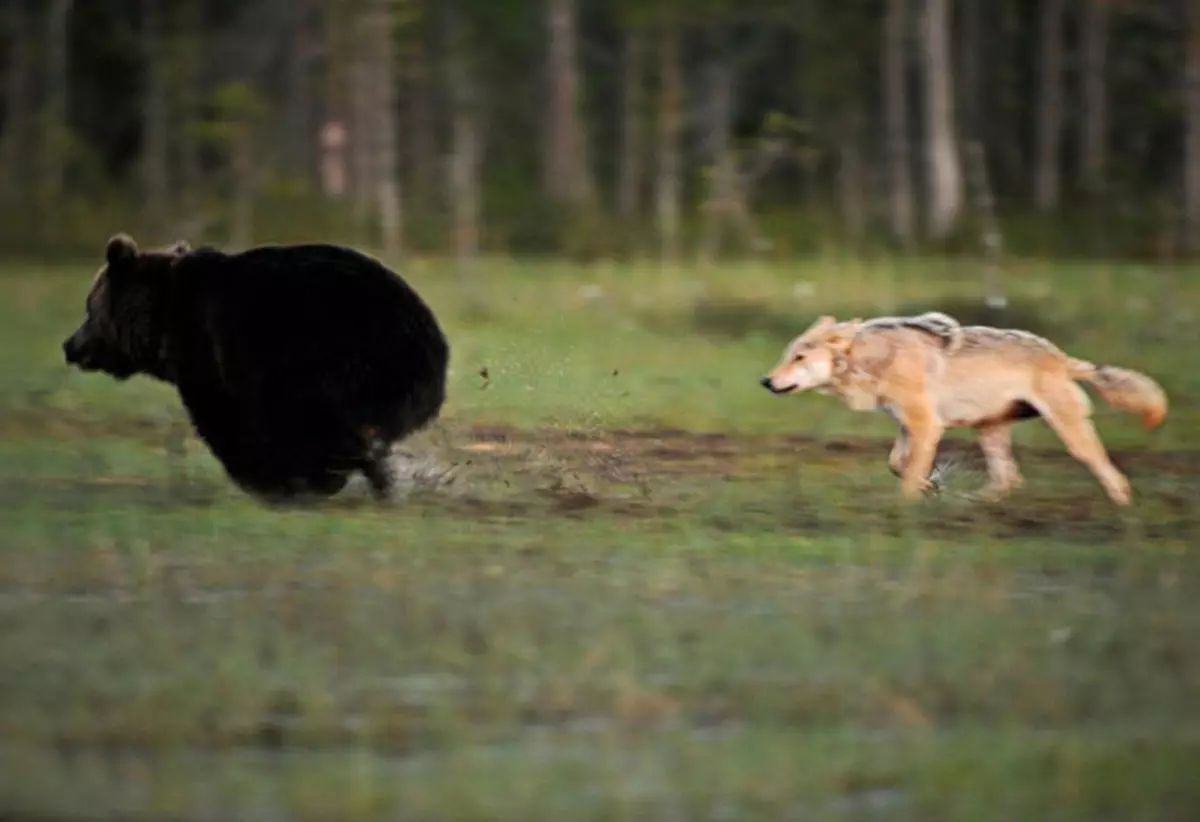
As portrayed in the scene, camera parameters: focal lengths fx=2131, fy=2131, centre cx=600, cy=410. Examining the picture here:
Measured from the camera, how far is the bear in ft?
32.7

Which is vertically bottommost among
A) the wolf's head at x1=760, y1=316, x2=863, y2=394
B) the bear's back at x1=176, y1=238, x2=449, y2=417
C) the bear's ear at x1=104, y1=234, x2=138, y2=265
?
the wolf's head at x1=760, y1=316, x2=863, y2=394

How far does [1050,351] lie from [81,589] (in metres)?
4.82

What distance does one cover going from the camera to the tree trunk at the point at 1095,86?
44.2 meters

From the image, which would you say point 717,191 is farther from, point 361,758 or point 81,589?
point 361,758

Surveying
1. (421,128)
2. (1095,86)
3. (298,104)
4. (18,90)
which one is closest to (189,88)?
(18,90)

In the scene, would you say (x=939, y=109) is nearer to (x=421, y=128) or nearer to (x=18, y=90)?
(x=421, y=128)

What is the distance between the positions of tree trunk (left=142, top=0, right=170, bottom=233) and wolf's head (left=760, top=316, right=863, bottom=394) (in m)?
27.8

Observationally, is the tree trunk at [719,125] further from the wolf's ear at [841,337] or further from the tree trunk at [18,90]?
the wolf's ear at [841,337]

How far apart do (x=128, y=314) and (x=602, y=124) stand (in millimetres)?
45854

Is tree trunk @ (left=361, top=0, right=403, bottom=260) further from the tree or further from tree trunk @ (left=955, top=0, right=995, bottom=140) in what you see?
tree trunk @ (left=955, top=0, right=995, bottom=140)

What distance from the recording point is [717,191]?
2838cm

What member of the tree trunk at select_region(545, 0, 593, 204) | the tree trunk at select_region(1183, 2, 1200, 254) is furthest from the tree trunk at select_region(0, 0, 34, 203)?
the tree trunk at select_region(1183, 2, 1200, 254)

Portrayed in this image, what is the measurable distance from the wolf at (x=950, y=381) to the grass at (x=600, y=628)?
0.38 metres

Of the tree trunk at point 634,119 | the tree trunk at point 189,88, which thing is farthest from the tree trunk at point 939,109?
the tree trunk at point 189,88
